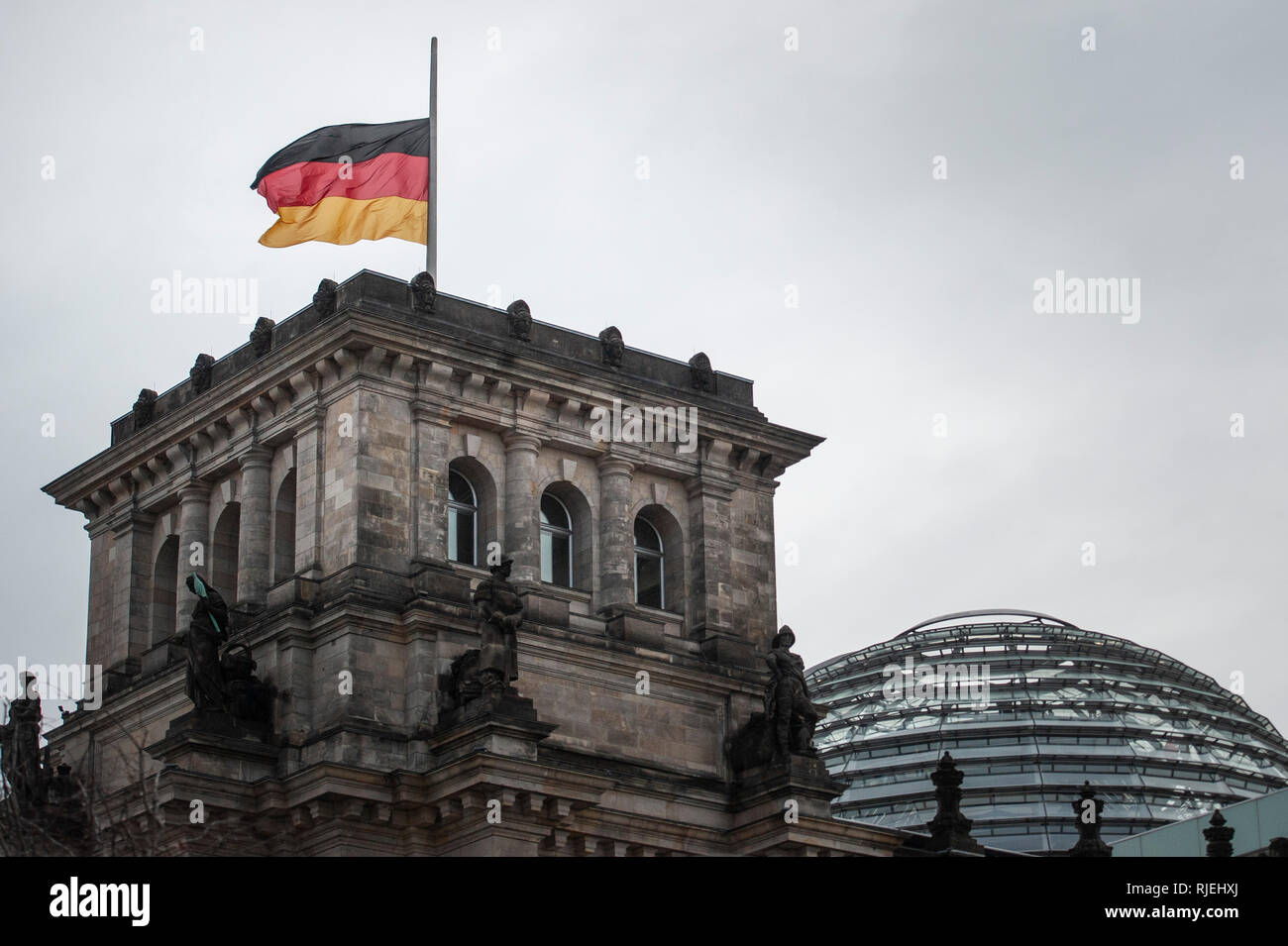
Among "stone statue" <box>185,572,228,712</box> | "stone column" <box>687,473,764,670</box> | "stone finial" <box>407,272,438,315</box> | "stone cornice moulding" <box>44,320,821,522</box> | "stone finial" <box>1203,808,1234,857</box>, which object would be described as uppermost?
"stone finial" <box>407,272,438,315</box>

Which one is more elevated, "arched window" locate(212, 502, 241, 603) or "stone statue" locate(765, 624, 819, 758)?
"arched window" locate(212, 502, 241, 603)

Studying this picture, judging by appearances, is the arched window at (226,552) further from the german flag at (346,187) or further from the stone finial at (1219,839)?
the stone finial at (1219,839)

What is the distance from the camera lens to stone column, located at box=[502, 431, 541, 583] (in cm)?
5447

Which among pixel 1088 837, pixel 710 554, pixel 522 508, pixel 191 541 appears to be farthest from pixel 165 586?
pixel 1088 837

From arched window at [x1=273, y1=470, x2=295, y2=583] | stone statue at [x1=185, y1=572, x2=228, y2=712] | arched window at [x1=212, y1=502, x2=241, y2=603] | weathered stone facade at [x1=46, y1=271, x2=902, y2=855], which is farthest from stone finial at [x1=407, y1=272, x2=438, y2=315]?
stone statue at [x1=185, y1=572, x2=228, y2=712]

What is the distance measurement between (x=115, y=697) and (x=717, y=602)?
45.2 feet

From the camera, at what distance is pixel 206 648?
51062 millimetres

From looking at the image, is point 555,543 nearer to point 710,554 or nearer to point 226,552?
point 710,554

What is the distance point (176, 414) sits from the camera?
57.5 m

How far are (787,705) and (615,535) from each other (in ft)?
17.9

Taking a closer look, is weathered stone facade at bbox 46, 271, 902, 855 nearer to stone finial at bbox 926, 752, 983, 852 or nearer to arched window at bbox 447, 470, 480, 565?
arched window at bbox 447, 470, 480, 565

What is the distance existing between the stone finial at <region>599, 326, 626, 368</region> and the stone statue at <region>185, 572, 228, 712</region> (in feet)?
36.6
